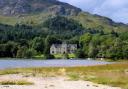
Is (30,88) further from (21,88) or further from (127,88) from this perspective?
(127,88)

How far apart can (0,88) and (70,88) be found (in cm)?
637

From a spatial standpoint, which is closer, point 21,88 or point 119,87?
point 21,88

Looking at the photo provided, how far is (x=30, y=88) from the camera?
126ft

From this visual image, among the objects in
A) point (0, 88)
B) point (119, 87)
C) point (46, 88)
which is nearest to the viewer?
point (0, 88)

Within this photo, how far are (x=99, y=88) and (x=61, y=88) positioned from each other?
137 inches

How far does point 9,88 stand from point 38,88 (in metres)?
2.73

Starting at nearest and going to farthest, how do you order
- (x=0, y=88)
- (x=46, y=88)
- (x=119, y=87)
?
(x=0, y=88) < (x=46, y=88) < (x=119, y=87)

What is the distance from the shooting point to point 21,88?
3775cm

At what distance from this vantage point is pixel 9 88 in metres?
37.2

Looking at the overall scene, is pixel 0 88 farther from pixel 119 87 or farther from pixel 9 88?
pixel 119 87

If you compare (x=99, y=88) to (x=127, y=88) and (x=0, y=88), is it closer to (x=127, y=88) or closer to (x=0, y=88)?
(x=127, y=88)

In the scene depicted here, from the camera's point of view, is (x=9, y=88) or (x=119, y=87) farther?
(x=119, y=87)

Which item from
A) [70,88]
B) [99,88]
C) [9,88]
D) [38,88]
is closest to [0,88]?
[9,88]

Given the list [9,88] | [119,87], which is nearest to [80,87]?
[119,87]
